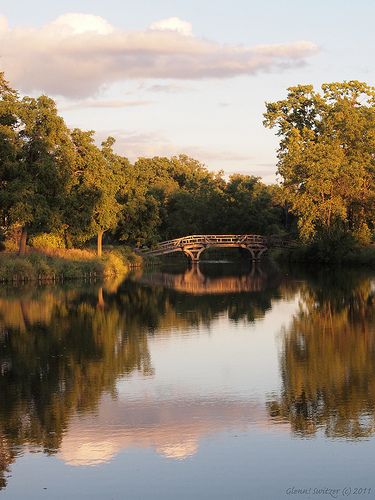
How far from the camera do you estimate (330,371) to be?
72.8 feet

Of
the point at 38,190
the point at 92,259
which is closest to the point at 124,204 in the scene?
the point at 92,259

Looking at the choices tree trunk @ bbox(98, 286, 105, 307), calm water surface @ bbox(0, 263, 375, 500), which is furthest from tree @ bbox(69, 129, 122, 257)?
calm water surface @ bbox(0, 263, 375, 500)

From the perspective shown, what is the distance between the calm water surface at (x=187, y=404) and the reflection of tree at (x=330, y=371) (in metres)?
0.05

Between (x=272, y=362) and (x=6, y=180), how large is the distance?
1627 inches

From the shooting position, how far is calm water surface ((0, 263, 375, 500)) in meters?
13.5

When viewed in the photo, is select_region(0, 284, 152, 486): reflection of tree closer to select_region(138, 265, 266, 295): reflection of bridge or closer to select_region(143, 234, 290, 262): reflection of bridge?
select_region(138, 265, 266, 295): reflection of bridge

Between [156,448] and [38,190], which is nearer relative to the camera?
[156,448]

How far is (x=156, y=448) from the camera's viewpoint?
15.2m

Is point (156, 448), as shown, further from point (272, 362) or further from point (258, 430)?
point (272, 362)

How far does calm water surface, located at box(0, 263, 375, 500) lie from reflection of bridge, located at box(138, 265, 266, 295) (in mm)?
15340

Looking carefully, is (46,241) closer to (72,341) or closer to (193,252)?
(193,252)

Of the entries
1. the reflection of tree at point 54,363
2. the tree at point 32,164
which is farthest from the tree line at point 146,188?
the reflection of tree at point 54,363

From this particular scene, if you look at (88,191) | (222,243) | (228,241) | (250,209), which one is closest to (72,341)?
(88,191)

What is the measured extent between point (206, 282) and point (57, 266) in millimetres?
11468
